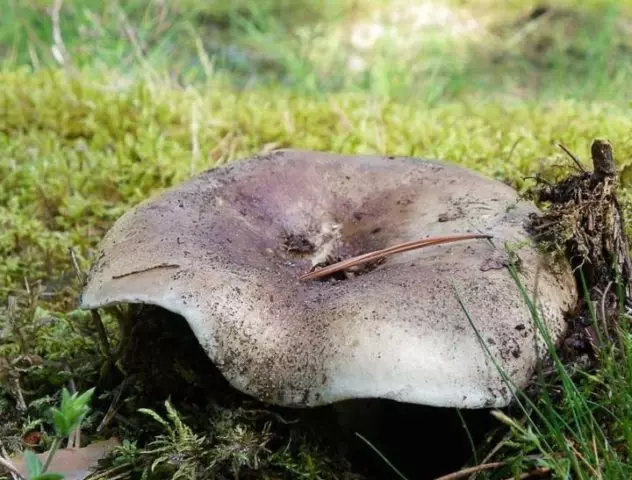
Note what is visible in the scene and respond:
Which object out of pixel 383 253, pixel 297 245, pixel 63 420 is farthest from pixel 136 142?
pixel 63 420

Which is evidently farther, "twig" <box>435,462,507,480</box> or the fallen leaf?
the fallen leaf

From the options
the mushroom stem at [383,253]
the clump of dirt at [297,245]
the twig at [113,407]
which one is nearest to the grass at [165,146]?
the twig at [113,407]

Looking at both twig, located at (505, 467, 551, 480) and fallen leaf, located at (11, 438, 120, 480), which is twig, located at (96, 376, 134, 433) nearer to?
fallen leaf, located at (11, 438, 120, 480)

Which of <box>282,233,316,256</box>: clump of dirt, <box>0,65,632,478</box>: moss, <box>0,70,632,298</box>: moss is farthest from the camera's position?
<box>0,70,632,298</box>: moss

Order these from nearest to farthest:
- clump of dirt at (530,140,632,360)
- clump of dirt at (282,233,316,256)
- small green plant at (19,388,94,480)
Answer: small green plant at (19,388,94,480)
clump of dirt at (530,140,632,360)
clump of dirt at (282,233,316,256)

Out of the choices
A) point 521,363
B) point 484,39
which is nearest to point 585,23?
point 484,39

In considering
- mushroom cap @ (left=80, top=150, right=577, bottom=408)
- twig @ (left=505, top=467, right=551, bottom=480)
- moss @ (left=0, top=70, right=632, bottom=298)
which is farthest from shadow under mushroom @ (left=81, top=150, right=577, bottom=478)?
moss @ (left=0, top=70, right=632, bottom=298)

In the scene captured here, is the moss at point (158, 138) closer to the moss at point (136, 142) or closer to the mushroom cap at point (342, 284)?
the moss at point (136, 142)
